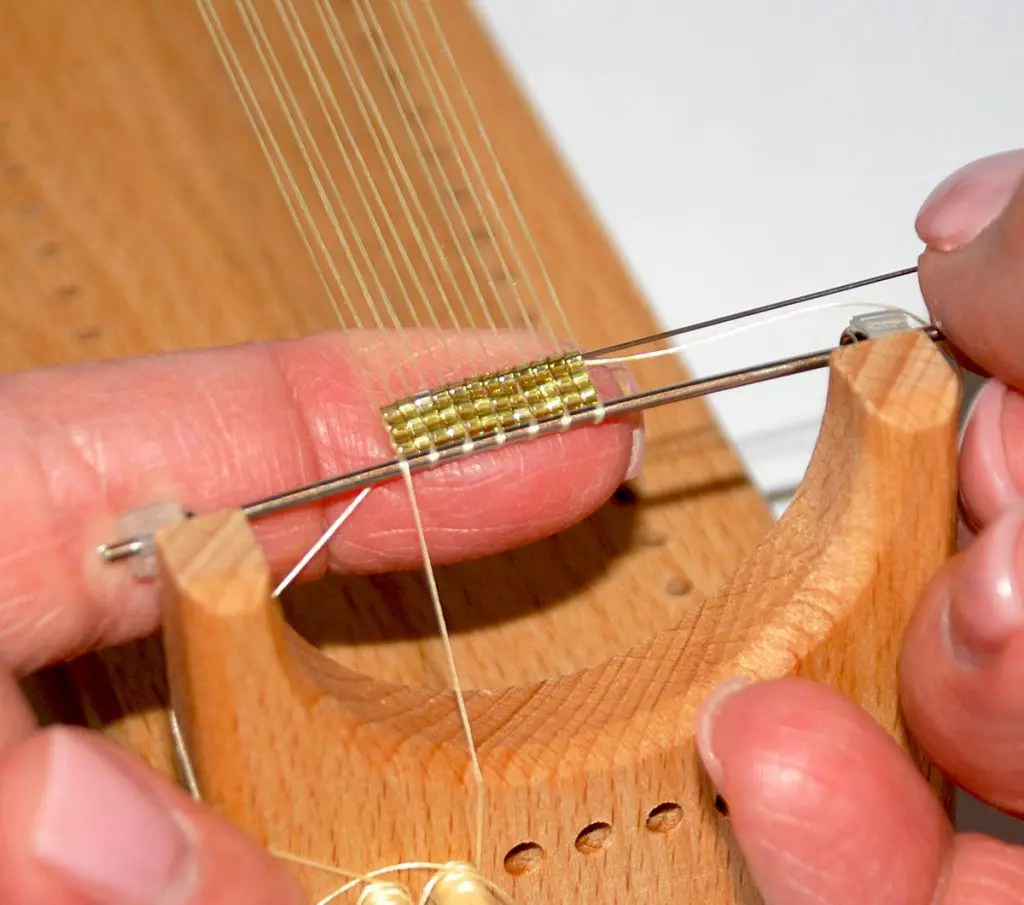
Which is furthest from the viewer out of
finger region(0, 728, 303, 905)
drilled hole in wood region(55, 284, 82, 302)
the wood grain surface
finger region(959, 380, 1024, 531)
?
drilled hole in wood region(55, 284, 82, 302)

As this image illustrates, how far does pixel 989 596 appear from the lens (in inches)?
19.0

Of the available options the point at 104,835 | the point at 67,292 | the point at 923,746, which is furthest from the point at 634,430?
the point at 67,292

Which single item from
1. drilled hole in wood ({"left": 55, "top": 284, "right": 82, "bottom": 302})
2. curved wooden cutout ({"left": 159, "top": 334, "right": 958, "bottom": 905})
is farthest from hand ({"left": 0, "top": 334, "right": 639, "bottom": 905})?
drilled hole in wood ({"left": 55, "top": 284, "right": 82, "bottom": 302})

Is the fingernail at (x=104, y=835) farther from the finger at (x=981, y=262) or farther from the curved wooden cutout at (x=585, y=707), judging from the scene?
the finger at (x=981, y=262)

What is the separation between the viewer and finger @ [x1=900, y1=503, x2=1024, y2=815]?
18.9 inches

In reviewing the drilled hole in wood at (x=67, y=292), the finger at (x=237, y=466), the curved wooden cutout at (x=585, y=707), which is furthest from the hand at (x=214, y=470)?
the drilled hole in wood at (x=67, y=292)

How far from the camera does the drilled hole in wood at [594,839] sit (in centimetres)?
53

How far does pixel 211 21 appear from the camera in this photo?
99 cm

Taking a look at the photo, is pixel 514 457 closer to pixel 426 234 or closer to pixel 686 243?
pixel 426 234

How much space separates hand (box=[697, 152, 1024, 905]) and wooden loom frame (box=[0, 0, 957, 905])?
0.03 meters

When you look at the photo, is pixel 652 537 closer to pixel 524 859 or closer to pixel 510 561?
pixel 510 561

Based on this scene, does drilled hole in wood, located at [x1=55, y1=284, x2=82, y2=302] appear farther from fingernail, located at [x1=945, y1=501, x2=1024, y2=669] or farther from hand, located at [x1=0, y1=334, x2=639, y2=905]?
fingernail, located at [x1=945, y1=501, x2=1024, y2=669]

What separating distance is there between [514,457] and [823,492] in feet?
0.52

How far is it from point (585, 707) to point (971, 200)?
0.94ft
